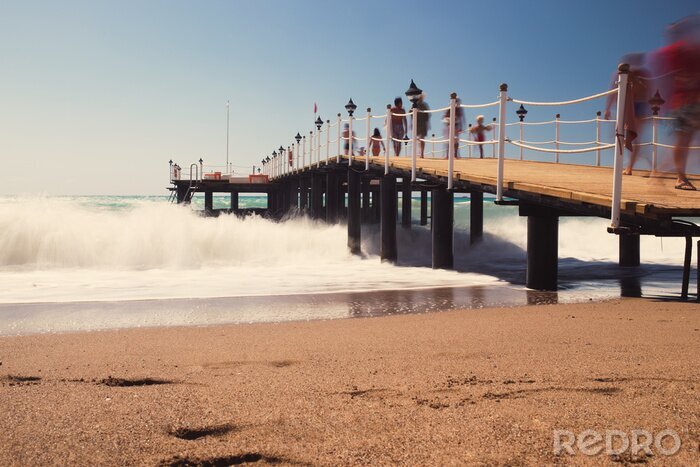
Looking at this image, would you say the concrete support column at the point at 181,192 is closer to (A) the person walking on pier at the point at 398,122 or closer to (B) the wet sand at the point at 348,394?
(A) the person walking on pier at the point at 398,122

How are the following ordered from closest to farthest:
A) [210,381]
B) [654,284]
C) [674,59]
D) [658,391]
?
[658,391] → [210,381] → [674,59] → [654,284]

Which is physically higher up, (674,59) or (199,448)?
(674,59)

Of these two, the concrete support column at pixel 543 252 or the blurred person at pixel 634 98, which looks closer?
the blurred person at pixel 634 98

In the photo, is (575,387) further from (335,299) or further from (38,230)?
(38,230)

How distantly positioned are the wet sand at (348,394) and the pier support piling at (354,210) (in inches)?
409

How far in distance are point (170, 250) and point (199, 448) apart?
39.5 feet

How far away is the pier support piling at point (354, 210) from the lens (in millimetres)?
15102

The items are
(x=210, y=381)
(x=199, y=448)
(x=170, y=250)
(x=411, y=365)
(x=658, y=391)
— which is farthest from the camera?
(x=170, y=250)

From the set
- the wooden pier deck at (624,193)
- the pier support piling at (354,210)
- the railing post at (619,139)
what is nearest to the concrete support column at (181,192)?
the pier support piling at (354,210)

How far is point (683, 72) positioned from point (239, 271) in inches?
349

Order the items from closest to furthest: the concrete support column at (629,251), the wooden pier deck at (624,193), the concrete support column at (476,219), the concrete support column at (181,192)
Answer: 1. the wooden pier deck at (624,193)
2. the concrete support column at (629,251)
3. the concrete support column at (476,219)
4. the concrete support column at (181,192)

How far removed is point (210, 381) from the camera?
3.23 m

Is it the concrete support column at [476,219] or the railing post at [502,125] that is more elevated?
the railing post at [502,125]

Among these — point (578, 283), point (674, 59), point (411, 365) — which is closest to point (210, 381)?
point (411, 365)
